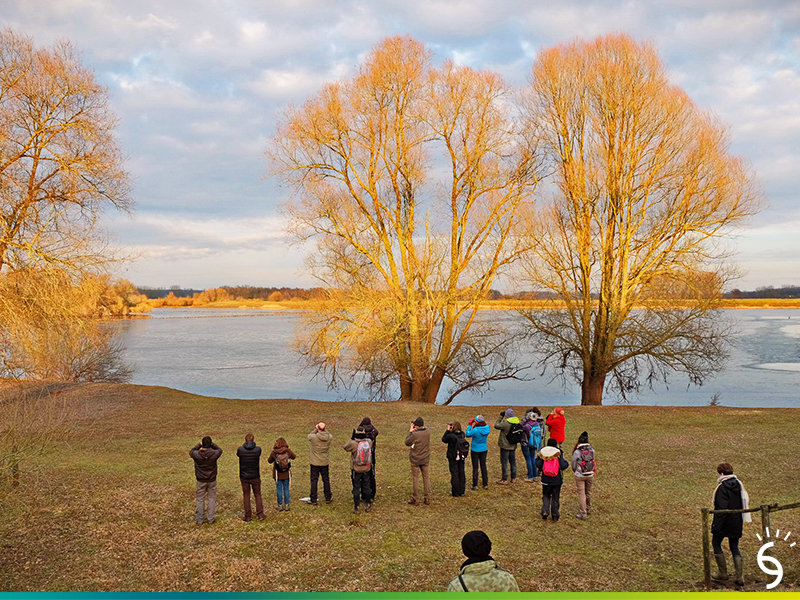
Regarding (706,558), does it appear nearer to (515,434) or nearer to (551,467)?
(551,467)

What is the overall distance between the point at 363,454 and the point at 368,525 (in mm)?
1252

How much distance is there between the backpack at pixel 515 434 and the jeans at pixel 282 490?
4.81 metres

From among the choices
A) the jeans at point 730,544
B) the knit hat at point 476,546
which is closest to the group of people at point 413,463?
the jeans at point 730,544

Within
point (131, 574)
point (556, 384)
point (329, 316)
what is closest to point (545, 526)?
point (131, 574)

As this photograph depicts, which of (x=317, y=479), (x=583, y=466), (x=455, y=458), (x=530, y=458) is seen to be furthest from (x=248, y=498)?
(x=530, y=458)

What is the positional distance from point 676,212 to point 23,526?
81.7ft

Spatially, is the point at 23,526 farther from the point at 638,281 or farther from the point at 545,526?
the point at 638,281

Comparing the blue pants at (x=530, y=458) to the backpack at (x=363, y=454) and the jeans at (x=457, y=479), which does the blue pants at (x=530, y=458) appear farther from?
the backpack at (x=363, y=454)

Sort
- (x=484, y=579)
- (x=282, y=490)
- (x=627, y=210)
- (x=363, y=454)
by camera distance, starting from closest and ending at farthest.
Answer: (x=484, y=579) → (x=363, y=454) → (x=282, y=490) → (x=627, y=210)

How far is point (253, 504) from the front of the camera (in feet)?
36.4

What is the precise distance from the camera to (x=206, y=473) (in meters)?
9.76

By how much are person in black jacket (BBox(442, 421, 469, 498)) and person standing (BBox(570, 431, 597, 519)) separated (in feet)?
7.50

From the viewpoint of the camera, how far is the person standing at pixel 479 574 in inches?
172

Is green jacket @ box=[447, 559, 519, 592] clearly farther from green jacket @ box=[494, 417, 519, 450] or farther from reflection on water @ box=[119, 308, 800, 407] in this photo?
reflection on water @ box=[119, 308, 800, 407]
